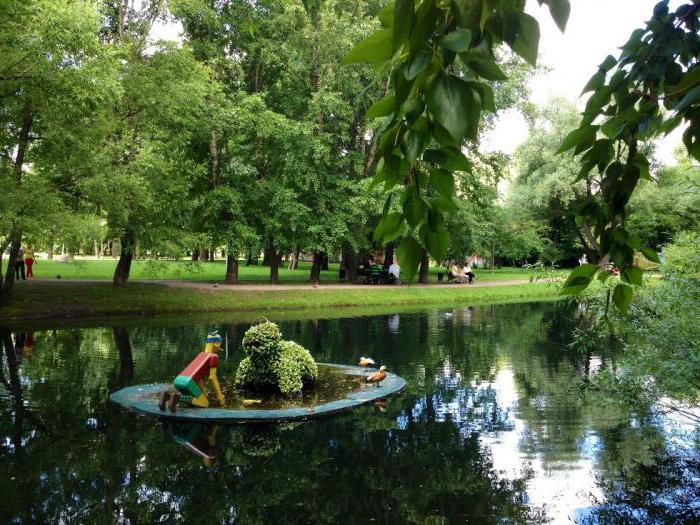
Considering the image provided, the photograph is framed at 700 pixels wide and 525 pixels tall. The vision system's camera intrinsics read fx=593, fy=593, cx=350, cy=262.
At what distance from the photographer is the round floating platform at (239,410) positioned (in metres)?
8.93

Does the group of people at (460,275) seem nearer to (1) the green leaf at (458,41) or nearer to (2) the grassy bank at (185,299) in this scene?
(2) the grassy bank at (185,299)

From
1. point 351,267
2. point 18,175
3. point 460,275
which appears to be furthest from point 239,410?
point 460,275

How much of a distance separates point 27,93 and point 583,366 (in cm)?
1737

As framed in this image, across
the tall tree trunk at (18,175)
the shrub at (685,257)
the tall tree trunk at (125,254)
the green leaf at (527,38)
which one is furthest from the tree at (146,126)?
the green leaf at (527,38)

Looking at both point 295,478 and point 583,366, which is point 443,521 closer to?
point 295,478

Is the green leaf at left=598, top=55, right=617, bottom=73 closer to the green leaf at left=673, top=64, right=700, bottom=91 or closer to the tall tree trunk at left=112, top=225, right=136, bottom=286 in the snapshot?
the green leaf at left=673, top=64, right=700, bottom=91

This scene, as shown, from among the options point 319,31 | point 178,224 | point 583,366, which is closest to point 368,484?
point 583,366

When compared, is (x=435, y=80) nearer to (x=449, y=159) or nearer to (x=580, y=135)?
(x=449, y=159)

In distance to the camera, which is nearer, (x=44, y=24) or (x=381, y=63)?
(x=381, y=63)

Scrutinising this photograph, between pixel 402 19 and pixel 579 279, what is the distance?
1.19 metres

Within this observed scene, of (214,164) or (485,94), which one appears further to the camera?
(214,164)

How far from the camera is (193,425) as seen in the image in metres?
8.70

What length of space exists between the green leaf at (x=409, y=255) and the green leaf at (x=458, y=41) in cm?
50

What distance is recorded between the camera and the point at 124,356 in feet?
46.4
